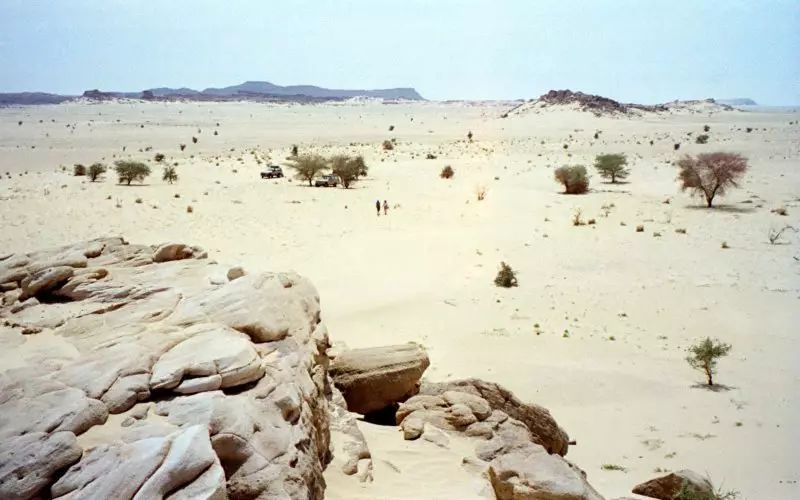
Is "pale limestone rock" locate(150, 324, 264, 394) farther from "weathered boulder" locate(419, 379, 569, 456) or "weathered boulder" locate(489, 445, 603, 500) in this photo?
"weathered boulder" locate(419, 379, 569, 456)

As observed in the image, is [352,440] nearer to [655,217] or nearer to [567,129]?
[655,217]

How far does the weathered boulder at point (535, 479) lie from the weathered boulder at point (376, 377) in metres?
2.41

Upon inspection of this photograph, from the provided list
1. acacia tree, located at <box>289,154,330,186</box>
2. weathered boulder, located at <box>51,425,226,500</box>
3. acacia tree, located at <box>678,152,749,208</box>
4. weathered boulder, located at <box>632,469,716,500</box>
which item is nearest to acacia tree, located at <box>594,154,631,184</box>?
acacia tree, located at <box>678,152,749,208</box>

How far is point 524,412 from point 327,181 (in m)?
29.1

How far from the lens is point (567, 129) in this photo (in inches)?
3024

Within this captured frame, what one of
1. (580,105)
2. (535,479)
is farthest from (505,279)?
(580,105)

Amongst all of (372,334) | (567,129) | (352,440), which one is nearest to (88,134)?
(567,129)

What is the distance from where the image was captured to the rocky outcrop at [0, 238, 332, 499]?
3896 mm

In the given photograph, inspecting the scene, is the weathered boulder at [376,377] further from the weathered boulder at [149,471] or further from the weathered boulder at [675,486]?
the weathered boulder at [149,471]

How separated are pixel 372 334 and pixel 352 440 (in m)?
6.79

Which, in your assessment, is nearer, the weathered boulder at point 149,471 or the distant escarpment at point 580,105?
the weathered boulder at point 149,471

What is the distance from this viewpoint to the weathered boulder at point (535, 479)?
19.5 ft

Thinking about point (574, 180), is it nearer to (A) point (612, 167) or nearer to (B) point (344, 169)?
(A) point (612, 167)

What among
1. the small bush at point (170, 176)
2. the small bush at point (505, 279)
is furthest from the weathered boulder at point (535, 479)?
the small bush at point (170, 176)
